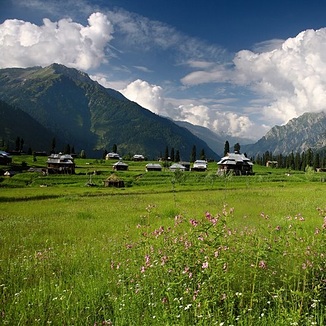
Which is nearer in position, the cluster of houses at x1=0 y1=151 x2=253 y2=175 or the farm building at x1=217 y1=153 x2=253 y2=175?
the cluster of houses at x1=0 y1=151 x2=253 y2=175

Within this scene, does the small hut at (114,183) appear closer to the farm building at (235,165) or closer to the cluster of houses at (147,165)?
the cluster of houses at (147,165)

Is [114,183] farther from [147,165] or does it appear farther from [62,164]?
[147,165]

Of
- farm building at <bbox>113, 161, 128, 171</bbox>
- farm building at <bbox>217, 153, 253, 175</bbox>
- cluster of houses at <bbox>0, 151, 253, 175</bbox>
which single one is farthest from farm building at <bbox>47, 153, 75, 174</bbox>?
farm building at <bbox>217, 153, 253, 175</bbox>

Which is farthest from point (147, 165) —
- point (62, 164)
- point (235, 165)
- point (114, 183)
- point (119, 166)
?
point (114, 183)

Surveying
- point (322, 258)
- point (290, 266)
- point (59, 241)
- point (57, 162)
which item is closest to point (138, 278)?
point (290, 266)

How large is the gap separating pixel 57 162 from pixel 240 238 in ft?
375

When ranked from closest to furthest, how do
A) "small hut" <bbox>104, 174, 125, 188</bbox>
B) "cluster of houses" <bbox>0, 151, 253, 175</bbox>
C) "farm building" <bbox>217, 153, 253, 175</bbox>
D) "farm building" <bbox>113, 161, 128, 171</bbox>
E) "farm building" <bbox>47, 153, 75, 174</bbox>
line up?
1. "small hut" <bbox>104, 174, 125, 188</bbox>
2. "farm building" <bbox>47, 153, 75, 174</bbox>
3. "cluster of houses" <bbox>0, 151, 253, 175</bbox>
4. "farm building" <bbox>217, 153, 253, 175</bbox>
5. "farm building" <bbox>113, 161, 128, 171</bbox>

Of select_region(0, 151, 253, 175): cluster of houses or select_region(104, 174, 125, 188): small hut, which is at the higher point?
select_region(0, 151, 253, 175): cluster of houses

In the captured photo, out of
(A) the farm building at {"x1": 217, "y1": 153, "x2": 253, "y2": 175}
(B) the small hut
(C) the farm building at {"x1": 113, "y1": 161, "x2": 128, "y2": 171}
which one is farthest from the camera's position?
(C) the farm building at {"x1": 113, "y1": 161, "x2": 128, "y2": 171}

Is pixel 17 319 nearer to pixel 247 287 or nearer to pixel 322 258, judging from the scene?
pixel 247 287

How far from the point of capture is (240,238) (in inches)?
318

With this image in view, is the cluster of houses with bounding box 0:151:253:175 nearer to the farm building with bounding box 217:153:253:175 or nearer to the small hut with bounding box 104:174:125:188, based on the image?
the farm building with bounding box 217:153:253:175

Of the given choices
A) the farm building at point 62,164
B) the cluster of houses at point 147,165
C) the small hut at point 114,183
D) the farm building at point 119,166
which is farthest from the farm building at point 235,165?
the farm building at point 62,164

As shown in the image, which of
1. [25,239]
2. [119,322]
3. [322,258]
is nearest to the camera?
[119,322]
